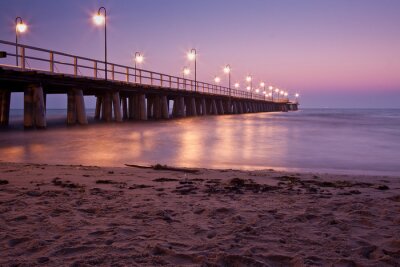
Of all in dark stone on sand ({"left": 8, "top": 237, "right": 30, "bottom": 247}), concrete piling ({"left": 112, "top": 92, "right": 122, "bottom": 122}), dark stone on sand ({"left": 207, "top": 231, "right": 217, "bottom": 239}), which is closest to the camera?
dark stone on sand ({"left": 8, "top": 237, "right": 30, "bottom": 247})

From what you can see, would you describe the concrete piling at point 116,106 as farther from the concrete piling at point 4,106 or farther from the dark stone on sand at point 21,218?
the dark stone on sand at point 21,218

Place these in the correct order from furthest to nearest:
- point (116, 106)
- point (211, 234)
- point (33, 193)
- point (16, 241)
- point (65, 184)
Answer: point (116, 106), point (65, 184), point (33, 193), point (211, 234), point (16, 241)

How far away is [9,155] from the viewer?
404 inches

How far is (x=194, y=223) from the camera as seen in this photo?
367 centimetres

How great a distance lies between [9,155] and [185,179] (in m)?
6.28

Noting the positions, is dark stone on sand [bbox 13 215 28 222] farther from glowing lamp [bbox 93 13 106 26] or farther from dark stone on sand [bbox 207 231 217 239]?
glowing lamp [bbox 93 13 106 26]

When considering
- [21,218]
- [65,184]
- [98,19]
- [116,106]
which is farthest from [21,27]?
[21,218]

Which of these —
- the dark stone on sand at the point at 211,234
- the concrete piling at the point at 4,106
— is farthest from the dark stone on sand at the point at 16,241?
the concrete piling at the point at 4,106

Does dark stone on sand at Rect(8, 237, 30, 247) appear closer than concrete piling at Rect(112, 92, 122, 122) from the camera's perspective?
Yes

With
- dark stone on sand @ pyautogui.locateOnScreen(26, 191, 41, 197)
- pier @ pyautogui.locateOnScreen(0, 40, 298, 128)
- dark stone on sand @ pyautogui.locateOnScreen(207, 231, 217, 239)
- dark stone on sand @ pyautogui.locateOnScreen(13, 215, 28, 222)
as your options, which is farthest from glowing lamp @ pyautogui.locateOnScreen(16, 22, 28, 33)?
dark stone on sand @ pyautogui.locateOnScreen(207, 231, 217, 239)

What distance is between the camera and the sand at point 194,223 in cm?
281

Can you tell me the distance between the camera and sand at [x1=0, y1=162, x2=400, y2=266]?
9.23 feet

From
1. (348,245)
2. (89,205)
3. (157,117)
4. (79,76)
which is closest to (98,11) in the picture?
(79,76)

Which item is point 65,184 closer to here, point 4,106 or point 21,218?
point 21,218
